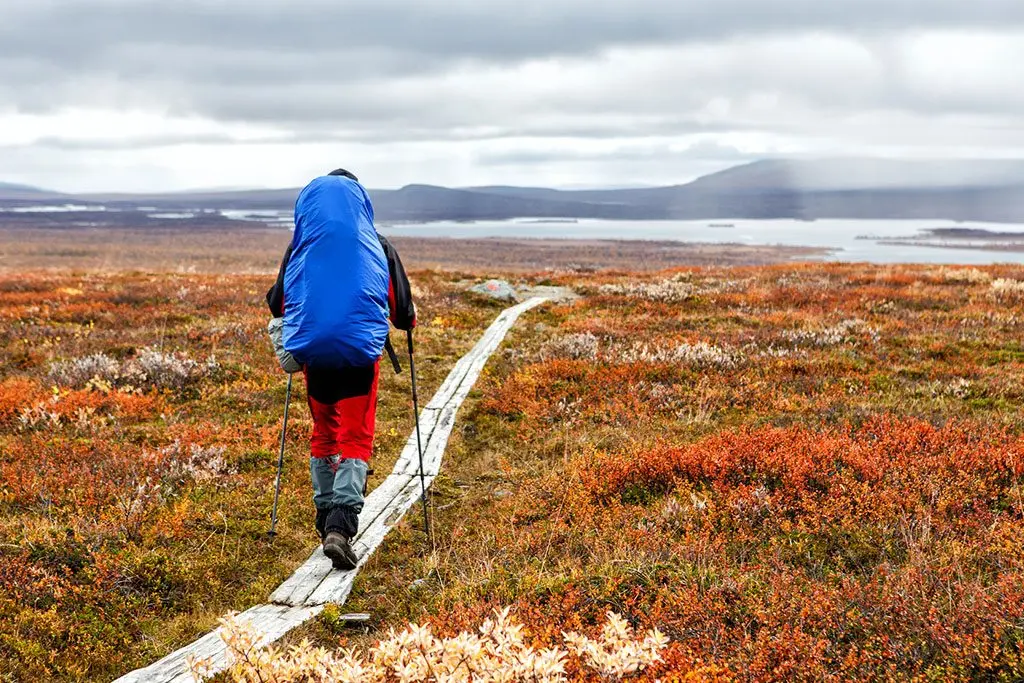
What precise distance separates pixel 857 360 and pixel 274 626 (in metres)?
10.6

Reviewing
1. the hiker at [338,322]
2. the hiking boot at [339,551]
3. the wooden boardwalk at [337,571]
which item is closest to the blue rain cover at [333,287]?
the hiker at [338,322]

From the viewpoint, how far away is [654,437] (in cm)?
826

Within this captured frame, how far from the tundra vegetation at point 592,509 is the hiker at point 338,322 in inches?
31.8

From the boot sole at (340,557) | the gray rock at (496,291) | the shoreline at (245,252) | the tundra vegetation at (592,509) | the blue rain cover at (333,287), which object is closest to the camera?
the tundra vegetation at (592,509)

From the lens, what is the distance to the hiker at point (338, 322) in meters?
5.20

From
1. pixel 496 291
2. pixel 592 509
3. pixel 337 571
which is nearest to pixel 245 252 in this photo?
pixel 496 291

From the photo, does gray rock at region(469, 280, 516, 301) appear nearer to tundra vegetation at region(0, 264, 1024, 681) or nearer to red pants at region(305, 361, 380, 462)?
tundra vegetation at region(0, 264, 1024, 681)

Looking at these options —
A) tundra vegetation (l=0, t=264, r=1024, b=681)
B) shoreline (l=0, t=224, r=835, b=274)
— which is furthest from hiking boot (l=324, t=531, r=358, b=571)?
shoreline (l=0, t=224, r=835, b=274)

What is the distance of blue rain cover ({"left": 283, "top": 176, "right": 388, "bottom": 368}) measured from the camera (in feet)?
17.0

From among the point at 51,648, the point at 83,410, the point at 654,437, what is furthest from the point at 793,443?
the point at 83,410

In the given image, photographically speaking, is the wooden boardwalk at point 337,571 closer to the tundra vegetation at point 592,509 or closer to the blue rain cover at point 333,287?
the tundra vegetation at point 592,509

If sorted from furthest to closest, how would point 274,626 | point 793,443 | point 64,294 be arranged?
1. point 64,294
2. point 793,443
3. point 274,626

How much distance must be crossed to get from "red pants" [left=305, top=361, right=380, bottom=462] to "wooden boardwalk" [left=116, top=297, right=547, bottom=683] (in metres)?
1.02

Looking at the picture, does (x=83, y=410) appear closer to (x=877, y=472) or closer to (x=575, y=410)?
(x=575, y=410)
